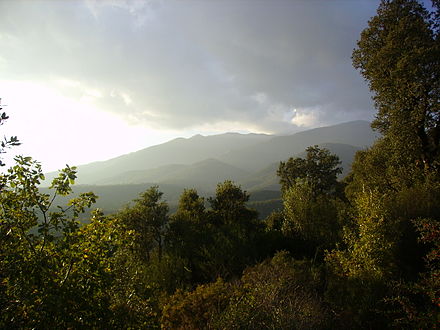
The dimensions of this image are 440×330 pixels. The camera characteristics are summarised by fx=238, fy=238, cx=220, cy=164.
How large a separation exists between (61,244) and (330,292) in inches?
583

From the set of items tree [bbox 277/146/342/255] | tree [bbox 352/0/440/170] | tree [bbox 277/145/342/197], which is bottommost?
tree [bbox 277/146/342/255]

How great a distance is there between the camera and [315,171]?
52.1m

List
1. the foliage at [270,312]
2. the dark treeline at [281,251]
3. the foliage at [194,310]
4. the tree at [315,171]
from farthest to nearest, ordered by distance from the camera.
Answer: the tree at [315,171] → the foliage at [194,310] → the foliage at [270,312] → the dark treeline at [281,251]

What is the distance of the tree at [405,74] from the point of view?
16438mm

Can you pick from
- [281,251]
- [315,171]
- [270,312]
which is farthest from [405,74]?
[315,171]

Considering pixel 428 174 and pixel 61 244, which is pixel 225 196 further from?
pixel 61 244

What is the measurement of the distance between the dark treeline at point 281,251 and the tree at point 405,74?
0.08 m

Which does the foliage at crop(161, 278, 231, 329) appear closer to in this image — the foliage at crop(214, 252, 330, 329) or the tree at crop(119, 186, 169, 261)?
the foliage at crop(214, 252, 330, 329)

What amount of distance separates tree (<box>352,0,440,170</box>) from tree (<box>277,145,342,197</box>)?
31452 mm

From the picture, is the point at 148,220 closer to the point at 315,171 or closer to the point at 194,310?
the point at 194,310

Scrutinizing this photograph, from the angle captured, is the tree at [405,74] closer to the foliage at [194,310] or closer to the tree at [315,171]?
the foliage at [194,310]

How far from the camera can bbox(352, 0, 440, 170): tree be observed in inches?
647

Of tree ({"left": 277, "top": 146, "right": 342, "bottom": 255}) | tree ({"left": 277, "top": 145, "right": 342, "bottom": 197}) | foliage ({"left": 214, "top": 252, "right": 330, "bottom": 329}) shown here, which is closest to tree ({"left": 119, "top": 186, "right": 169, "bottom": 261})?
tree ({"left": 277, "top": 146, "right": 342, "bottom": 255})

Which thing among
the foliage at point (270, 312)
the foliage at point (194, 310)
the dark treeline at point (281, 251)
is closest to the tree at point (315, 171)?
the dark treeline at point (281, 251)
